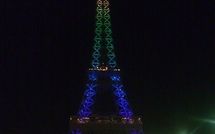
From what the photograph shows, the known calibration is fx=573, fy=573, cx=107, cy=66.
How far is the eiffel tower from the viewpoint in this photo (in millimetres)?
61094

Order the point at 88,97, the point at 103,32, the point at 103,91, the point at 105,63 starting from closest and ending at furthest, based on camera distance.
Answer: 1. the point at 103,32
2. the point at 105,63
3. the point at 88,97
4. the point at 103,91

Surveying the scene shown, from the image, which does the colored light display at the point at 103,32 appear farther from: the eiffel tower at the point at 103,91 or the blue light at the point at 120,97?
the blue light at the point at 120,97

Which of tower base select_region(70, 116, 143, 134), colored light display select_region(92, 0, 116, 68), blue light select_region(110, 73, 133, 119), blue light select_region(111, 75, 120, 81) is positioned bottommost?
tower base select_region(70, 116, 143, 134)

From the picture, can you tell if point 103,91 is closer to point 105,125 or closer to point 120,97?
point 120,97

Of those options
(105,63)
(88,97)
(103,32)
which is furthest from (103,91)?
(103,32)

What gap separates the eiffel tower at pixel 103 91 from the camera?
61.1 m

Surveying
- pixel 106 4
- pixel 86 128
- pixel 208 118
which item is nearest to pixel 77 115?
pixel 86 128

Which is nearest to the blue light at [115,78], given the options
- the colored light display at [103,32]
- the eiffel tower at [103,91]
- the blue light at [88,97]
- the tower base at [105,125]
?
the eiffel tower at [103,91]

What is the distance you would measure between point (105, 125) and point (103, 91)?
404 centimetres

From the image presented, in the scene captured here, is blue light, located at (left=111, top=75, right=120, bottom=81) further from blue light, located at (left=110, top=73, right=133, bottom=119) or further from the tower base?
the tower base

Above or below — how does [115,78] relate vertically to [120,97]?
above

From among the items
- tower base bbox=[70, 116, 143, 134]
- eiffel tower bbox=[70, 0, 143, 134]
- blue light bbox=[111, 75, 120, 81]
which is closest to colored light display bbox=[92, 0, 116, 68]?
eiffel tower bbox=[70, 0, 143, 134]

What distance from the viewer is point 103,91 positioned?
6456 cm

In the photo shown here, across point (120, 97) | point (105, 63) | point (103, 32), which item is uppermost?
point (103, 32)
